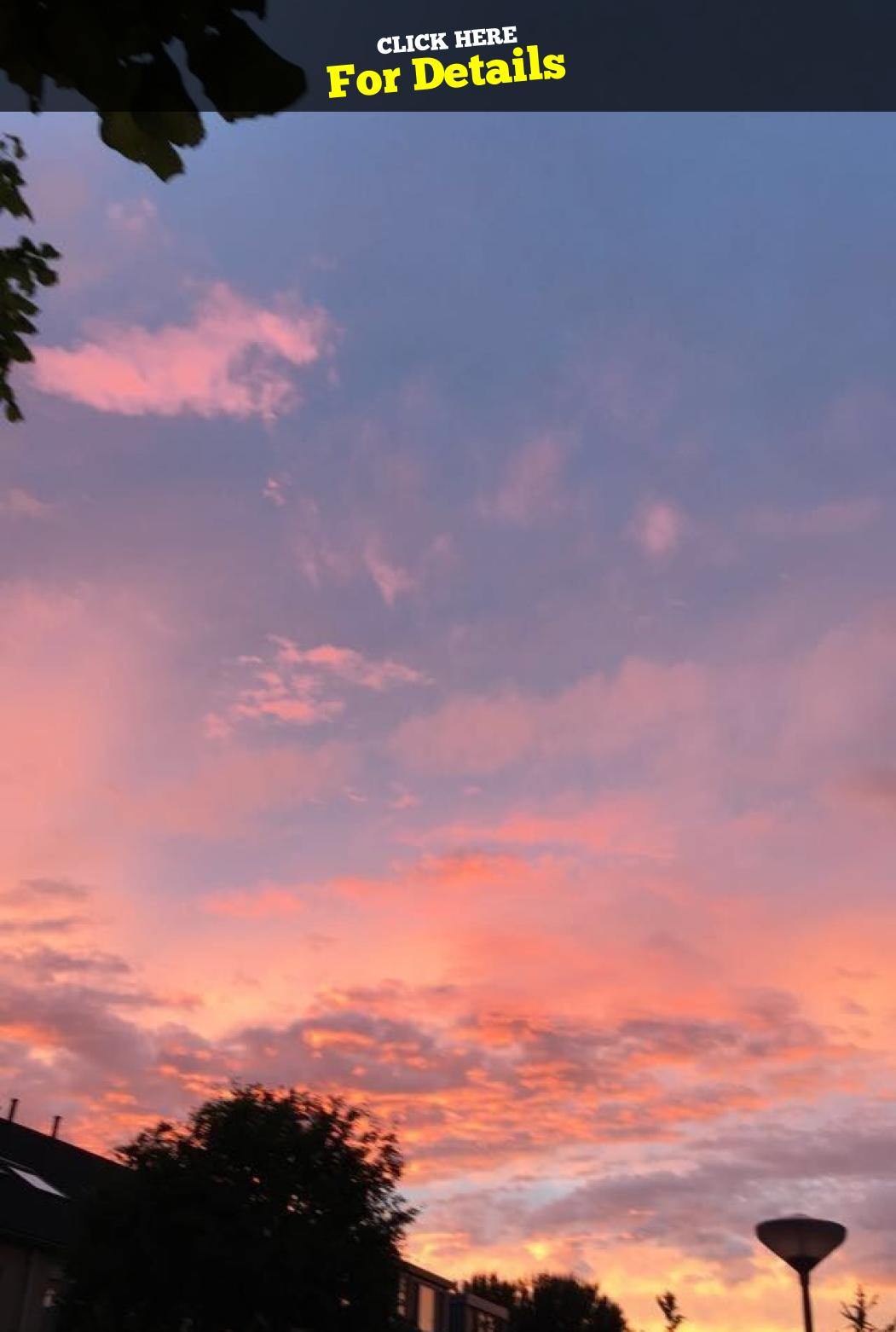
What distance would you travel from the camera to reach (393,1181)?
3459 cm

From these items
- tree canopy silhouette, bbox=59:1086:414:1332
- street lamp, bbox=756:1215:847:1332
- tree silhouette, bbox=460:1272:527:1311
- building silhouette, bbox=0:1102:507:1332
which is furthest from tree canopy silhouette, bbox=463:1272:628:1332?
street lamp, bbox=756:1215:847:1332

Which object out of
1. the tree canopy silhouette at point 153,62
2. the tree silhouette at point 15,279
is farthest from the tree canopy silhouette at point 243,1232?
the tree canopy silhouette at point 153,62

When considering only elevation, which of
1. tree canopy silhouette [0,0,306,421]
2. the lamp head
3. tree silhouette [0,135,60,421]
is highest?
tree silhouette [0,135,60,421]

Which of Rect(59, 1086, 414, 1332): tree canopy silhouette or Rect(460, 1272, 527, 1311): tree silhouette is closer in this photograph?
Rect(59, 1086, 414, 1332): tree canopy silhouette

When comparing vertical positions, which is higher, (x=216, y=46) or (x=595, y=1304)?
(x=595, y=1304)

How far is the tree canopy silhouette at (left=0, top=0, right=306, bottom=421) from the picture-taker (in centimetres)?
311

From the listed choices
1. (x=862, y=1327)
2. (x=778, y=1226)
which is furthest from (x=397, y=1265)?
(x=778, y=1226)

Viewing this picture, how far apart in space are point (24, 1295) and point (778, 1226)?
31.9 meters

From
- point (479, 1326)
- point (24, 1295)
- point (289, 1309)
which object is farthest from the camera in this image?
point (479, 1326)

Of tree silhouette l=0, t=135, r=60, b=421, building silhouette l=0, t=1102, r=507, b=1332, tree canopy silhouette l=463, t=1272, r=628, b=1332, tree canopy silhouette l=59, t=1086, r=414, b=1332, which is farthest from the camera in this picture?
tree canopy silhouette l=463, t=1272, r=628, b=1332

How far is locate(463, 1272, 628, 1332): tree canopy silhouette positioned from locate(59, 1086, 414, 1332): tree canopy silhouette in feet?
196

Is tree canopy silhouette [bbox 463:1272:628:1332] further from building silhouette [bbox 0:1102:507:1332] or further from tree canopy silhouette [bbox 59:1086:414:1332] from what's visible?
tree canopy silhouette [bbox 59:1086:414:1332]

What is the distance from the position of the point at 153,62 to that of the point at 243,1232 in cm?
3302

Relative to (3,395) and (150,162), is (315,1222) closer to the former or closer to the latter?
(3,395)
